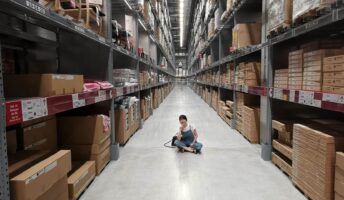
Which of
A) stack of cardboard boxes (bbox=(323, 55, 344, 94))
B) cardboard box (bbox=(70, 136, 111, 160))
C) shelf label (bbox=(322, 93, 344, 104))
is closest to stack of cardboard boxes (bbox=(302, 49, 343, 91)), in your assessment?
stack of cardboard boxes (bbox=(323, 55, 344, 94))

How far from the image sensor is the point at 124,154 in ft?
10.8

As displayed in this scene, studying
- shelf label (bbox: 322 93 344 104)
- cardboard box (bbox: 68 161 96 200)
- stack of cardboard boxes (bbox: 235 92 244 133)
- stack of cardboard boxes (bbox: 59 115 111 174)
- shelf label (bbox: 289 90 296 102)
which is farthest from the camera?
stack of cardboard boxes (bbox: 235 92 244 133)

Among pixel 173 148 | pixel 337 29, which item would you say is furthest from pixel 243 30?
pixel 173 148

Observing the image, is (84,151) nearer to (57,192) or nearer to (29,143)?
(29,143)

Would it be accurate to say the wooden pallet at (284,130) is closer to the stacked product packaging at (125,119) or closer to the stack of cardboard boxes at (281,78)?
the stack of cardboard boxes at (281,78)

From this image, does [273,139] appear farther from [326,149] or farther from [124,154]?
[124,154]

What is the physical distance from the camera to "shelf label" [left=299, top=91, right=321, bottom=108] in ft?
6.12

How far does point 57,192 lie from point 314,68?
6.94 feet

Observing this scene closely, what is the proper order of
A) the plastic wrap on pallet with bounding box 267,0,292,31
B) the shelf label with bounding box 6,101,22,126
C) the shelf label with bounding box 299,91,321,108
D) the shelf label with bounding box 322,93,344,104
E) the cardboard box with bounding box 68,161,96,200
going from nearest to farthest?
the shelf label with bounding box 6,101,22,126
the shelf label with bounding box 322,93,344,104
the shelf label with bounding box 299,91,321,108
the cardboard box with bounding box 68,161,96,200
the plastic wrap on pallet with bounding box 267,0,292,31

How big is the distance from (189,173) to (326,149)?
129 centimetres

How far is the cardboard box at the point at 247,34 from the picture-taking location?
4.24 metres

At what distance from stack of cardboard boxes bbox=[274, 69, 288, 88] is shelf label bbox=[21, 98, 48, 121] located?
2219 millimetres

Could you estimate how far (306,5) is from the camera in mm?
1951

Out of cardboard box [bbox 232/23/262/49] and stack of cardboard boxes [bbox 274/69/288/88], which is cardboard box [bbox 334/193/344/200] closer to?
stack of cardboard boxes [bbox 274/69/288/88]
